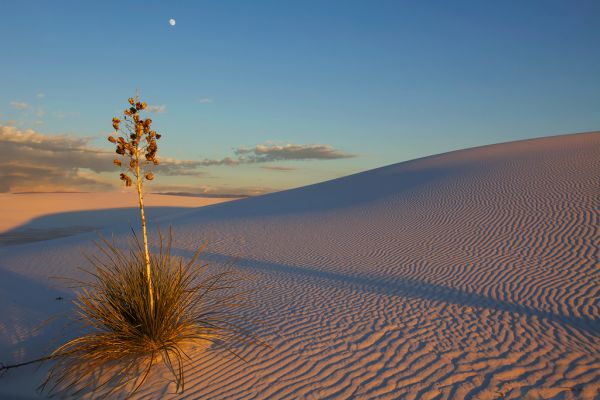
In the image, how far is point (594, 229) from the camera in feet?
33.5

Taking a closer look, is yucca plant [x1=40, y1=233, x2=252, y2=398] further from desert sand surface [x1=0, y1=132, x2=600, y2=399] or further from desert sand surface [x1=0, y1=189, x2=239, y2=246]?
desert sand surface [x1=0, y1=189, x2=239, y2=246]

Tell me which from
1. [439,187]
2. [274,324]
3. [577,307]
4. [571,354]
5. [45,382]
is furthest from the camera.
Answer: [439,187]

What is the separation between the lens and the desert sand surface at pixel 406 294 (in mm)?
4309

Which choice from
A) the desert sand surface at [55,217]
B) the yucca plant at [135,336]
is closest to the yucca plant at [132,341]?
the yucca plant at [135,336]

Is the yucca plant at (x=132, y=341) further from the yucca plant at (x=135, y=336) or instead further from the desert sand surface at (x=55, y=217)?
the desert sand surface at (x=55, y=217)

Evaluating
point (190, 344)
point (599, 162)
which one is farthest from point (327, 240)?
point (599, 162)

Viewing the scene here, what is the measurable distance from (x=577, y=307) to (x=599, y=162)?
12950 millimetres

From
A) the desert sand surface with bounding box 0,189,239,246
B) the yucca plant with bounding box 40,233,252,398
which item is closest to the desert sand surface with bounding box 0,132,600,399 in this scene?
the yucca plant with bounding box 40,233,252,398

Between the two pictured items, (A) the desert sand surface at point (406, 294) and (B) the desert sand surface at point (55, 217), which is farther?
(B) the desert sand surface at point (55, 217)

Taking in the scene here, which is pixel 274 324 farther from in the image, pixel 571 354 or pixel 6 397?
pixel 571 354

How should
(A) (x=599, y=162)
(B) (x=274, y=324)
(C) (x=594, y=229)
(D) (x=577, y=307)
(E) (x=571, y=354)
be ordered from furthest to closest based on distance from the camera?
(A) (x=599, y=162) < (C) (x=594, y=229) < (D) (x=577, y=307) < (B) (x=274, y=324) < (E) (x=571, y=354)

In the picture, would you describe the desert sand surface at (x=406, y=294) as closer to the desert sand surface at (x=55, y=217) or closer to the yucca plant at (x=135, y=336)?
the yucca plant at (x=135, y=336)

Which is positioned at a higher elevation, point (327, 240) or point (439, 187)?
point (439, 187)

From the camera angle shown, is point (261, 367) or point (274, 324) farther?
point (274, 324)
